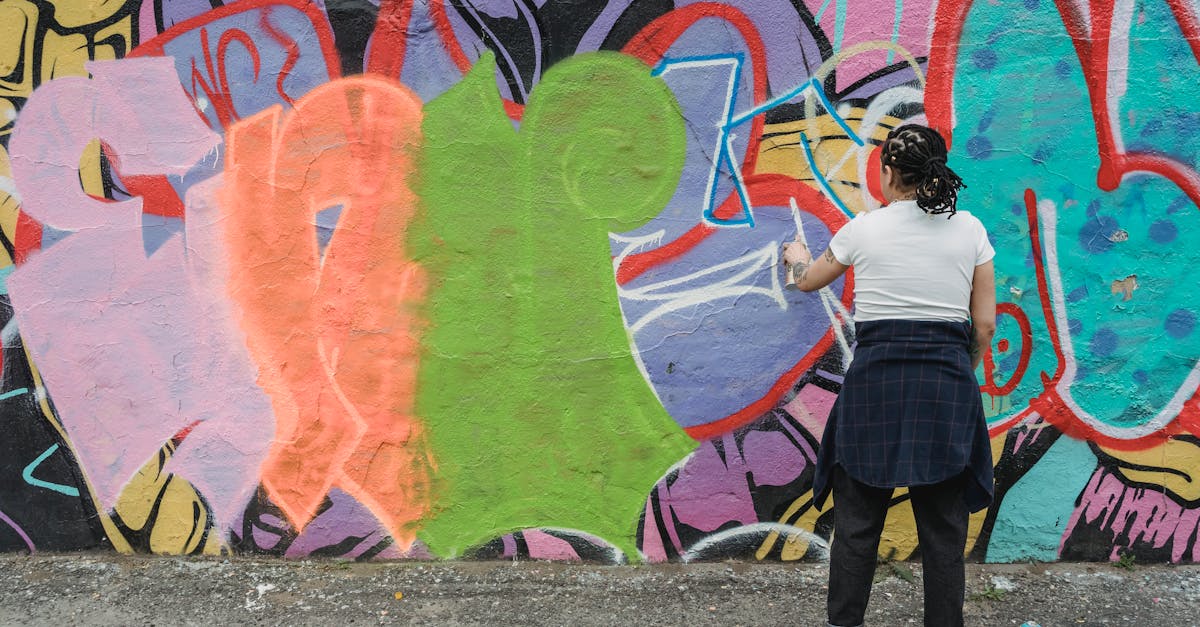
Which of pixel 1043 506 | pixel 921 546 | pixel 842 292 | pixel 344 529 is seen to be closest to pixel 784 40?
pixel 842 292

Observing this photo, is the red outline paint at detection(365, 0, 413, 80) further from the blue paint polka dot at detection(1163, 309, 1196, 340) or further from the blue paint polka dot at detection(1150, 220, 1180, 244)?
the blue paint polka dot at detection(1163, 309, 1196, 340)

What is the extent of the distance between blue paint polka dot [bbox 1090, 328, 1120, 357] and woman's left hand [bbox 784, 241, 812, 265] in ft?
3.78

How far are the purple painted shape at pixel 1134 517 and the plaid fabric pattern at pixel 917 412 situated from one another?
1012 millimetres

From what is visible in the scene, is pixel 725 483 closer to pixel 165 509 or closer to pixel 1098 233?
pixel 1098 233

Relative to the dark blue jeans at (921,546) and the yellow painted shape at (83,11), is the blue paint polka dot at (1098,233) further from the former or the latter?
the yellow painted shape at (83,11)

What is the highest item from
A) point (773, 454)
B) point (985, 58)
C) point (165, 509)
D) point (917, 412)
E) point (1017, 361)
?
point (985, 58)

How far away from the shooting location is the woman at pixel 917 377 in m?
2.34

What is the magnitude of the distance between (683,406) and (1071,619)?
4.83 ft

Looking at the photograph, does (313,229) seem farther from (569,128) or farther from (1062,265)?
(1062,265)

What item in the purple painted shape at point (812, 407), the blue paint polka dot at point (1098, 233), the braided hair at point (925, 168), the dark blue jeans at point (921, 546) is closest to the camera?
the braided hair at point (925, 168)

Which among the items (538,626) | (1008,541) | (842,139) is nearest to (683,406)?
(538,626)

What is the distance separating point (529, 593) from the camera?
3.08 meters

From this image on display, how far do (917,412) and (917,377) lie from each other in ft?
0.31

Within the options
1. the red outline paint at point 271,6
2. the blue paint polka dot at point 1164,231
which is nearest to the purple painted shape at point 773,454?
the blue paint polka dot at point 1164,231
